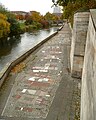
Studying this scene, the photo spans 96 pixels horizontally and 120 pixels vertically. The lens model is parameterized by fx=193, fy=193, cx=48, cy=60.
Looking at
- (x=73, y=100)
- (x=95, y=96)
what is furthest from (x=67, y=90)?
(x=95, y=96)

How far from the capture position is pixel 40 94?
7770 mm

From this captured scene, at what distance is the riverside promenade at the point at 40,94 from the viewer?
639cm

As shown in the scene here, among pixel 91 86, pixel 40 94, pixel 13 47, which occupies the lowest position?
pixel 13 47

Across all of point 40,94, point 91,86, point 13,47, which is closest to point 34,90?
point 40,94

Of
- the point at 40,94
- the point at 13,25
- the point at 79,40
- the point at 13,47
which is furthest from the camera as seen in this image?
the point at 13,25

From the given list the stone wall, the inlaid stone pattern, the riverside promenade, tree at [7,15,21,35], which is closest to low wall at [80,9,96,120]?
the riverside promenade

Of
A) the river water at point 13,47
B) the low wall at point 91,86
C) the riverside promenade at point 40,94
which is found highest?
the low wall at point 91,86

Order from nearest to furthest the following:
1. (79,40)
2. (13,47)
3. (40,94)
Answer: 1. (40,94)
2. (79,40)
3. (13,47)

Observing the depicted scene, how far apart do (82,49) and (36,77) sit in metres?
2.68

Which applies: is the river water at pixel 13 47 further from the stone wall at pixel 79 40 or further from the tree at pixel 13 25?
the stone wall at pixel 79 40

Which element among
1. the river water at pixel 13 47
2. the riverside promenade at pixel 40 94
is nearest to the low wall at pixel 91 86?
the riverside promenade at pixel 40 94

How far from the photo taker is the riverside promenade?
21.0ft

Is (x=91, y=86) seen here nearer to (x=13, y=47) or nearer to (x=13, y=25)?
(x=13, y=47)

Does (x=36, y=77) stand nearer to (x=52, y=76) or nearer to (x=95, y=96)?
(x=52, y=76)
